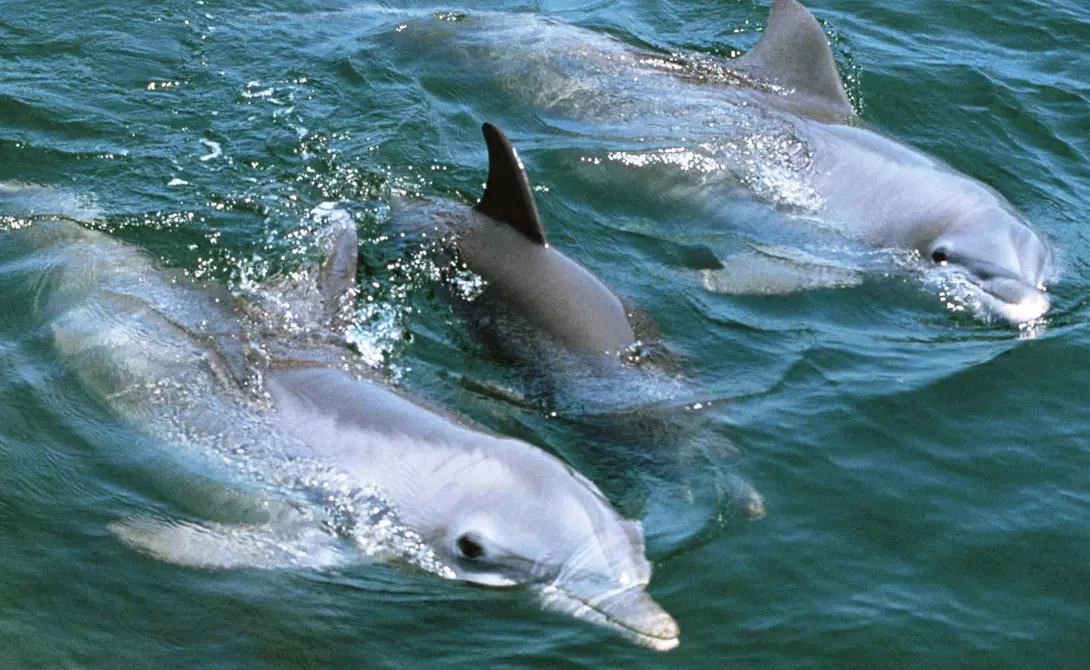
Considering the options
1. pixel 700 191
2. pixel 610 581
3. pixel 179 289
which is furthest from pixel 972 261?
pixel 179 289

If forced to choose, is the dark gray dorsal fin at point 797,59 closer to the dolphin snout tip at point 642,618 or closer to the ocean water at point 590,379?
the ocean water at point 590,379

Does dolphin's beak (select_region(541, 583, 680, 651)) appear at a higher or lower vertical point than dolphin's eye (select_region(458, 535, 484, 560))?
lower

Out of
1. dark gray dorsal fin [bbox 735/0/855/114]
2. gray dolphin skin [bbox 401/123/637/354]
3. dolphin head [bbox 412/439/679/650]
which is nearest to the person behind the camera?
dolphin head [bbox 412/439/679/650]

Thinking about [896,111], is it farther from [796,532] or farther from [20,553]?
[20,553]

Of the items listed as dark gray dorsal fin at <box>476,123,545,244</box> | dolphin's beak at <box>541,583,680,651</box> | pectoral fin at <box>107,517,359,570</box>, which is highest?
dark gray dorsal fin at <box>476,123,545,244</box>

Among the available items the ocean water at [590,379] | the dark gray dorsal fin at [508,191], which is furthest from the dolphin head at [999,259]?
the dark gray dorsal fin at [508,191]

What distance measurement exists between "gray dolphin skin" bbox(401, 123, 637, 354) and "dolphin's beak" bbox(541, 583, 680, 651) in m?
2.64

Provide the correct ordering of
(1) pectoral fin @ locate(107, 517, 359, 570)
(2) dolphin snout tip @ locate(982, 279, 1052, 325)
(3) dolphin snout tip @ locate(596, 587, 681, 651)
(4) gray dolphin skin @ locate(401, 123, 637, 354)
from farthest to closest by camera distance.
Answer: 1. (2) dolphin snout tip @ locate(982, 279, 1052, 325)
2. (4) gray dolphin skin @ locate(401, 123, 637, 354)
3. (1) pectoral fin @ locate(107, 517, 359, 570)
4. (3) dolphin snout tip @ locate(596, 587, 681, 651)

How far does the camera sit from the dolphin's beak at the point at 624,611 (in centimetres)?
771

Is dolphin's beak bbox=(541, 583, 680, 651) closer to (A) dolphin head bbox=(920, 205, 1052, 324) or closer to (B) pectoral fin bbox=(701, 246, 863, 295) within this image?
(B) pectoral fin bbox=(701, 246, 863, 295)

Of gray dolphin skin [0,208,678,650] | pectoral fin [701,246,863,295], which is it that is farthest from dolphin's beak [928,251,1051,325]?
gray dolphin skin [0,208,678,650]

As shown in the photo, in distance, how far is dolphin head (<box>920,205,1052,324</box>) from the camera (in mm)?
11797

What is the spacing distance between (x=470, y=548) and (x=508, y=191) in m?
3.46

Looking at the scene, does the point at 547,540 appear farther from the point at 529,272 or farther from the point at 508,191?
the point at 508,191
